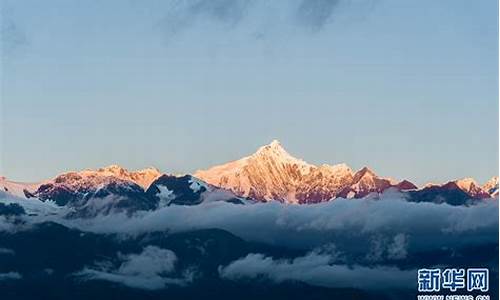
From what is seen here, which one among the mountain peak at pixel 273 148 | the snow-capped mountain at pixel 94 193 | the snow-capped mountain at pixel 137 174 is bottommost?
the snow-capped mountain at pixel 94 193

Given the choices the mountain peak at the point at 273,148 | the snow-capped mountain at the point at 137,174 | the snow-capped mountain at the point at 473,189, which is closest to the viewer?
the snow-capped mountain at the point at 473,189

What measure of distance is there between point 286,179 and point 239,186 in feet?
0.85

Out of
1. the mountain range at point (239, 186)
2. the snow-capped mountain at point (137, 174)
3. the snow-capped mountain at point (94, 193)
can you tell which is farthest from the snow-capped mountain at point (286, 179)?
the snow-capped mountain at point (94, 193)

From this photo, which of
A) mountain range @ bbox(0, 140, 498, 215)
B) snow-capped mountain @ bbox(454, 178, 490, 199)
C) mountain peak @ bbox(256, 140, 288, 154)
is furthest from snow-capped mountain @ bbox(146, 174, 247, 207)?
snow-capped mountain @ bbox(454, 178, 490, 199)

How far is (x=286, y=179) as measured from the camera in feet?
27.9

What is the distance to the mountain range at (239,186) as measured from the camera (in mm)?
8414

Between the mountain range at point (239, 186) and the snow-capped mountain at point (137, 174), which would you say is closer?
the mountain range at point (239, 186)

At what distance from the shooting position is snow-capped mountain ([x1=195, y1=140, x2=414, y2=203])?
27.6 ft

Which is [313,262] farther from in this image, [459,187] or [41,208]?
[41,208]

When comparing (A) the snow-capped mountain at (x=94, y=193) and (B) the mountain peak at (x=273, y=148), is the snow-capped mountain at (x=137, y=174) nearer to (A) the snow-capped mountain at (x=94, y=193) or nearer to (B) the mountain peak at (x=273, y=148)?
(A) the snow-capped mountain at (x=94, y=193)

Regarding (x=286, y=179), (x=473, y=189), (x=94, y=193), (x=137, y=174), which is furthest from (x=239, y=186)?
(x=473, y=189)

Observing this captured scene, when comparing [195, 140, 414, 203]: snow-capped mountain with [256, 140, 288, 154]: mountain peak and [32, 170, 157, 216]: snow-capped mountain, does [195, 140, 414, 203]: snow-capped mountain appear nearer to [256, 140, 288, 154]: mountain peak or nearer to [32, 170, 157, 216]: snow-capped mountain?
[256, 140, 288, 154]: mountain peak

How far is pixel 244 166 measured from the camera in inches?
334

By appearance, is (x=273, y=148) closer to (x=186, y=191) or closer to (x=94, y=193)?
(x=186, y=191)
